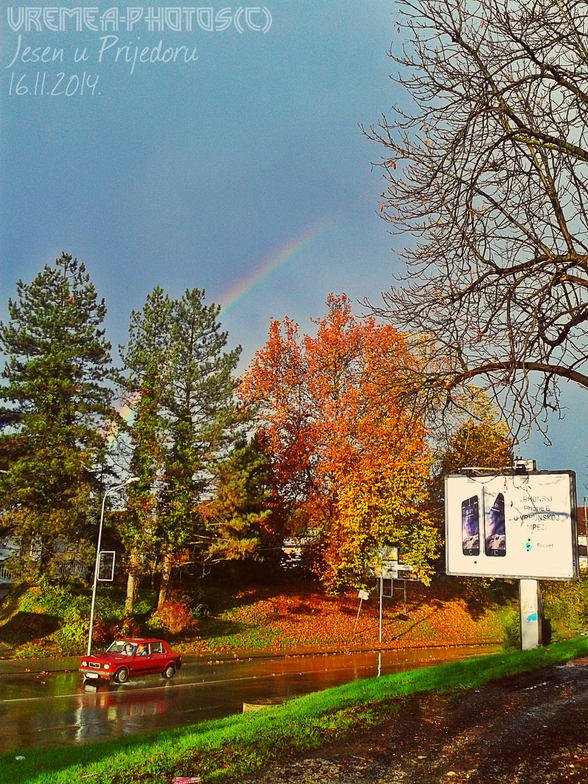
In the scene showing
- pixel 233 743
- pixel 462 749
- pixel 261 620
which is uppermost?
pixel 462 749

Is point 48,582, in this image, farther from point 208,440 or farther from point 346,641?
point 346,641

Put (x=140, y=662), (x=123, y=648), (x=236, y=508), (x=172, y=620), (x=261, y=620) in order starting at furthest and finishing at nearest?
(x=261, y=620)
(x=236, y=508)
(x=172, y=620)
(x=123, y=648)
(x=140, y=662)

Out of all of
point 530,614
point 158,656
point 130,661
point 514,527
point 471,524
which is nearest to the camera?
point 530,614

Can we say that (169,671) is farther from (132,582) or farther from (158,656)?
(132,582)

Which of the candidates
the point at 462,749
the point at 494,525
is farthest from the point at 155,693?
the point at 462,749

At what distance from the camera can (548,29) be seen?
786cm

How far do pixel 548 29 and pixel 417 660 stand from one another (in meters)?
27.9

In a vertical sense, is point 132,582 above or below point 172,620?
above

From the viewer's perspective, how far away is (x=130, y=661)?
23281 millimetres

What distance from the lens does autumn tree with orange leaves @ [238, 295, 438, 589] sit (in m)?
32.3

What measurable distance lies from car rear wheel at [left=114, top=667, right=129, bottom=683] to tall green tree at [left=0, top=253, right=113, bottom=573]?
11.1m

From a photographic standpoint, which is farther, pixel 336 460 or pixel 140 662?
pixel 336 460

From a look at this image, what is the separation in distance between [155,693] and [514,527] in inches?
508

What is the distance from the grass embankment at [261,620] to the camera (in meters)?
31.0
